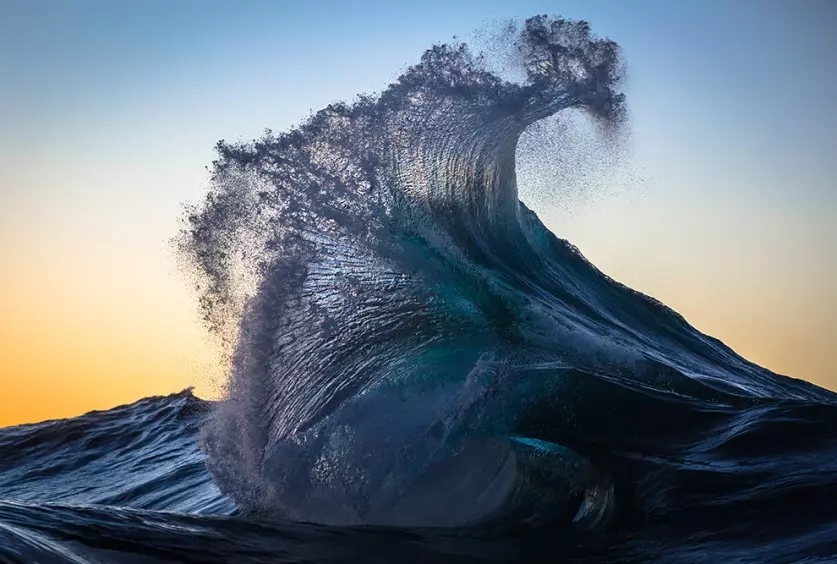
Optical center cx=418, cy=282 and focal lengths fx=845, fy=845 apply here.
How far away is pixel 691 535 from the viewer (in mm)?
4457

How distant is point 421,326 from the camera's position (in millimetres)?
6676

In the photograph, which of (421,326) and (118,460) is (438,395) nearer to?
(421,326)

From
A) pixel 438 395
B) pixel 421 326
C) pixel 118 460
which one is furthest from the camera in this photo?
pixel 118 460

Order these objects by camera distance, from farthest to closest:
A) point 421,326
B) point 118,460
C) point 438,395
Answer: point 118,460 → point 421,326 → point 438,395

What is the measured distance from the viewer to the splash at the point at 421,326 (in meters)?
5.66

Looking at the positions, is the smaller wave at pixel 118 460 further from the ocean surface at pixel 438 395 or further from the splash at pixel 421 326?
the splash at pixel 421 326

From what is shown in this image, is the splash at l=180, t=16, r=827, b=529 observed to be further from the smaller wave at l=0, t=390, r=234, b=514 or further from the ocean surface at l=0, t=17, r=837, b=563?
the smaller wave at l=0, t=390, r=234, b=514

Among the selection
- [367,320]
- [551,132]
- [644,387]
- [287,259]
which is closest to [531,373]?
[644,387]

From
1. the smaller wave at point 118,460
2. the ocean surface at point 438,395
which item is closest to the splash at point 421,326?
the ocean surface at point 438,395

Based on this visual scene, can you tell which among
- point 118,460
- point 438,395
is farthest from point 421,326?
point 118,460

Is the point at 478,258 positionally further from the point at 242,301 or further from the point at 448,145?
the point at 242,301

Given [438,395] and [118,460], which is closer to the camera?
[438,395]

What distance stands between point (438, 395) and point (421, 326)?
870mm

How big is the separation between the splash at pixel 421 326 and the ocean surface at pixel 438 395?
2 cm
